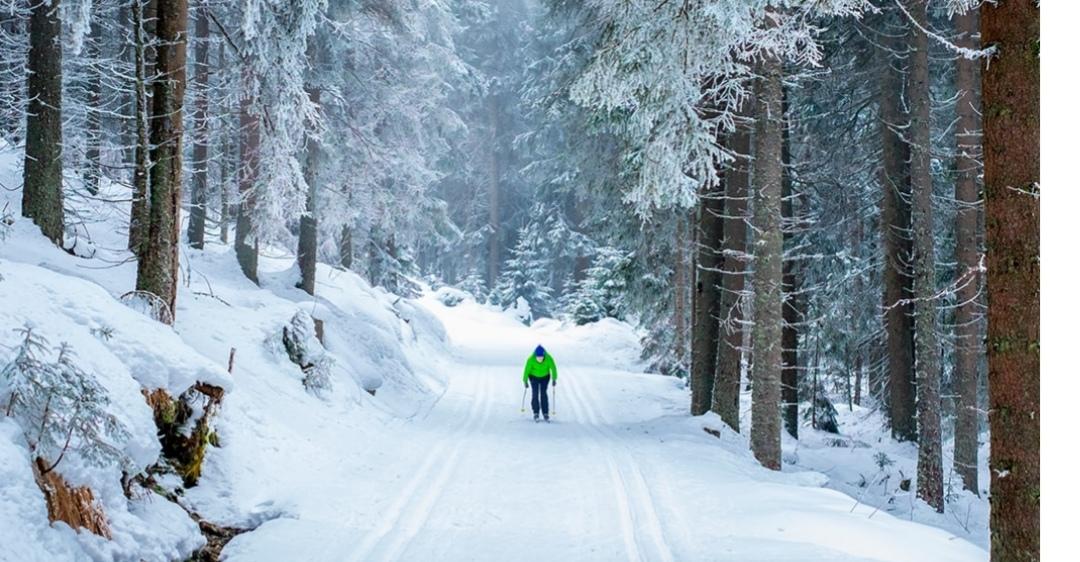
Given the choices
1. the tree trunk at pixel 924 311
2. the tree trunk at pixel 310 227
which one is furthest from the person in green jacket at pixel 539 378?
the tree trunk at pixel 924 311

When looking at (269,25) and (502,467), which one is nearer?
(502,467)

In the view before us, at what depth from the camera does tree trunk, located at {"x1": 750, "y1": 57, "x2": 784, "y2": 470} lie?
9.90 meters

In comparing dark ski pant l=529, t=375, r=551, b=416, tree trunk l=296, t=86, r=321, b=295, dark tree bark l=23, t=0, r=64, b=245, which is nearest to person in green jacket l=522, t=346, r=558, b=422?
dark ski pant l=529, t=375, r=551, b=416

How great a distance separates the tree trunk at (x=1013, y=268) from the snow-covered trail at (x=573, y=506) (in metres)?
2.23

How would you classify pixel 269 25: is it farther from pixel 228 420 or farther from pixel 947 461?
pixel 947 461

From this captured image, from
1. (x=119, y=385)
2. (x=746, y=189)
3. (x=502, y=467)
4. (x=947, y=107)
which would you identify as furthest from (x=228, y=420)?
(x=947, y=107)

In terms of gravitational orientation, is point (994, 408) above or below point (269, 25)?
below

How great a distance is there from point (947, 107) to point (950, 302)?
4.22 m

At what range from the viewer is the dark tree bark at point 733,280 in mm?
12609

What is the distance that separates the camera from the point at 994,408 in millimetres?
4121

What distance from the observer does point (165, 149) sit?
8.70 metres
